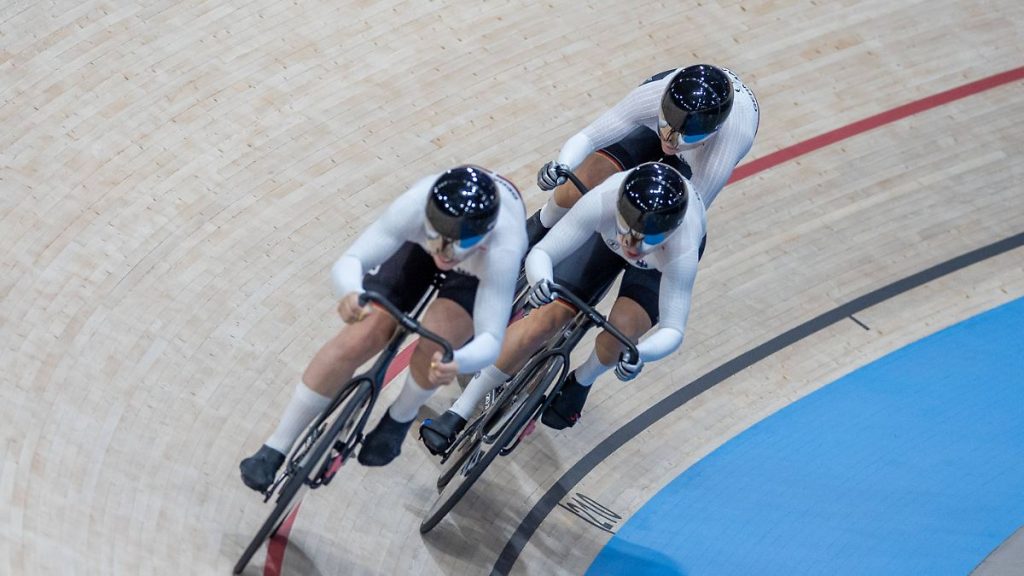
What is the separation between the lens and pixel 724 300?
6.49m

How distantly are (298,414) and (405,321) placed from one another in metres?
0.57

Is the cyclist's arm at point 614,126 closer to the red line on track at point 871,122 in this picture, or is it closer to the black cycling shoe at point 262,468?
the black cycling shoe at point 262,468

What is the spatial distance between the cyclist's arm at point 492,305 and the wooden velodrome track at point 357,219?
3.92 ft

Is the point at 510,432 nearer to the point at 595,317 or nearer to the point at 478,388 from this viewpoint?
the point at 478,388

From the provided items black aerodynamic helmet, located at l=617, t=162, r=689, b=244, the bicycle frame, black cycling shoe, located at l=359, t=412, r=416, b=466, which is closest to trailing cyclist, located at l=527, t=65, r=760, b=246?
black aerodynamic helmet, located at l=617, t=162, r=689, b=244

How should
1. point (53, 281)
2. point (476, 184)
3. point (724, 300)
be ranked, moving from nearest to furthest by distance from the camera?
point (476, 184) → point (53, 281) → point (724, 300)

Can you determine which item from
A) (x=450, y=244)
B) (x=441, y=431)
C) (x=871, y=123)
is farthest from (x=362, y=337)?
(x=871, y=123)

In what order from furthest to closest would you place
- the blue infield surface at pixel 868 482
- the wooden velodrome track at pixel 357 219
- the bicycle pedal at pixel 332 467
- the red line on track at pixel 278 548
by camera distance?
the blue infield surface at pixel 868 482
the wooden velodrome track at pixel 357 219
the red line on track at pixel 278 548
the bicycle pedal at pixel 332 467

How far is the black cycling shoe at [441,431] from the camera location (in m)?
4.91

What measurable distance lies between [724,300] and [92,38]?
3.36 meters

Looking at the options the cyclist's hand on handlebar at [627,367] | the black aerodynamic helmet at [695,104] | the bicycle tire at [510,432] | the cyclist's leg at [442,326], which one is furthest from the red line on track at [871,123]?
the cyclist's leg at [442,326]

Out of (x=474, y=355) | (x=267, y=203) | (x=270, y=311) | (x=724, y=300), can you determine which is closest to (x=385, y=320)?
(x=474, y=355)

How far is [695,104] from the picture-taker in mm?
4672

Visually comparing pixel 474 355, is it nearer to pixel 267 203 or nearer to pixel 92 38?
pixel 267 203
